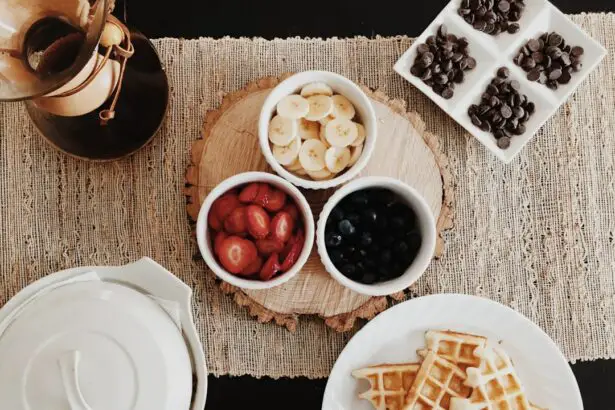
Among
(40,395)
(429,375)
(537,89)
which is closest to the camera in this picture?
(40,395)

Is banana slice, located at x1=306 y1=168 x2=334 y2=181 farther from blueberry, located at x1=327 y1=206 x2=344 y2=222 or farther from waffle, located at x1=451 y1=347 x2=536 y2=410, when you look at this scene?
waffle, located at x1=451 y1=347 x2=536 y2=410

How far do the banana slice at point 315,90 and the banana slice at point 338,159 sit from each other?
4.0 inches

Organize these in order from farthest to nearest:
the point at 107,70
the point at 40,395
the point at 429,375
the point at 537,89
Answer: the point at 537,89, the point at 429,375, the point at 107,70, the point at 40,395

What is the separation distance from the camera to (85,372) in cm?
92

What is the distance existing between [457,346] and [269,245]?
38 cm

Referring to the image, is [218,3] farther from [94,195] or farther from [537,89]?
[537,89]

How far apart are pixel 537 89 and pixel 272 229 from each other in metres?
0.58

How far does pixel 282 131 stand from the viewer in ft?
3.75

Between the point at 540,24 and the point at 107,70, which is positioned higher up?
the point at 540,24

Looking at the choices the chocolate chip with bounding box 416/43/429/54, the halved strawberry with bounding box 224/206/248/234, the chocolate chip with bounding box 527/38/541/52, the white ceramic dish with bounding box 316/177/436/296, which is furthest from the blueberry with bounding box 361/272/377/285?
the chocolate chip with bounding box 527/38/541/52

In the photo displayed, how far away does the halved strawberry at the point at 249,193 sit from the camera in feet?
3.71

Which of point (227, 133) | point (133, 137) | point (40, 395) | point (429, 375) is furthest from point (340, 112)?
point (40, 395)

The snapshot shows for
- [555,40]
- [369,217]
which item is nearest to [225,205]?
[369,217]

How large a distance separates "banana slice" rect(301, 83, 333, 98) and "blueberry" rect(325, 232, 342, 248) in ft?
0.79
